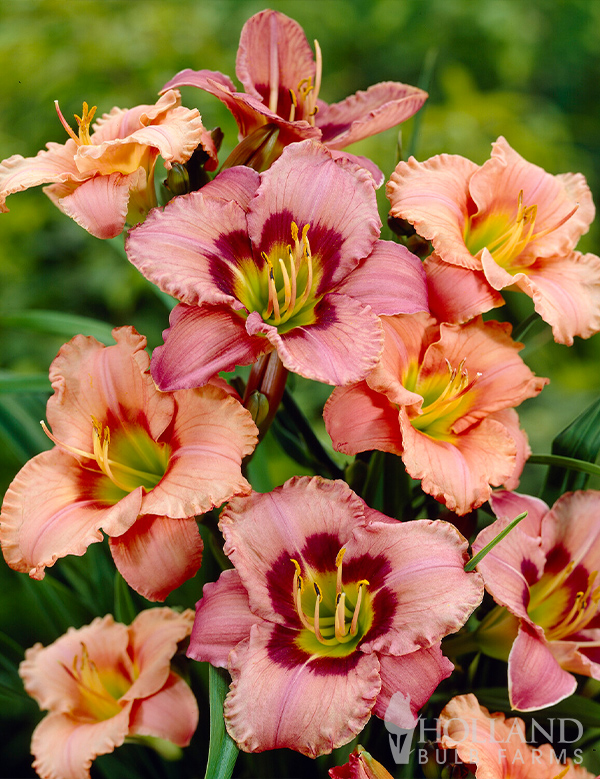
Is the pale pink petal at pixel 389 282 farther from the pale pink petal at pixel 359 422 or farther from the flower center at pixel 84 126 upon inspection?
the flower center at pixel 84 126

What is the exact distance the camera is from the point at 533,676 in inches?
17.9

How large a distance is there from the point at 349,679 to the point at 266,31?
0.49m

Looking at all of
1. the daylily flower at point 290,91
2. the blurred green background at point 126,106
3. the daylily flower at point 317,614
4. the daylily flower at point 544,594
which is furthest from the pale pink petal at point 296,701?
the blurred green background at point 126,106

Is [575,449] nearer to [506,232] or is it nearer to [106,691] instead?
[506,232]

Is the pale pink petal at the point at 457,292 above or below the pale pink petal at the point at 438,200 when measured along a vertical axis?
below

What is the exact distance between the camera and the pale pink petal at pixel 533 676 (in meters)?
0.45

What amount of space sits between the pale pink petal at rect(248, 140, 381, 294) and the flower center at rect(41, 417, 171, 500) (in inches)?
6.6

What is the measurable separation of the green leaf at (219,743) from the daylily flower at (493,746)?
144 millimetres

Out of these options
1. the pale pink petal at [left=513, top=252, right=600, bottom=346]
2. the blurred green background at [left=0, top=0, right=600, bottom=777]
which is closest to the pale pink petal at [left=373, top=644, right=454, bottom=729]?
the pale pink petal at [left=513, top=252, right=600, bottom=346]

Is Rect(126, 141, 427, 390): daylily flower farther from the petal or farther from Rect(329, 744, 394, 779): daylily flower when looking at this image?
Rect(329, 744, 394, 779): daylily flower

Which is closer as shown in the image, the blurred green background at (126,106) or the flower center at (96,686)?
the flower center at (96,686)

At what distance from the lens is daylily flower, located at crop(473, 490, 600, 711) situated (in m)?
0.46

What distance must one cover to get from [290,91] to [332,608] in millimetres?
408

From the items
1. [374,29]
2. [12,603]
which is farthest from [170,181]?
[374,29]
